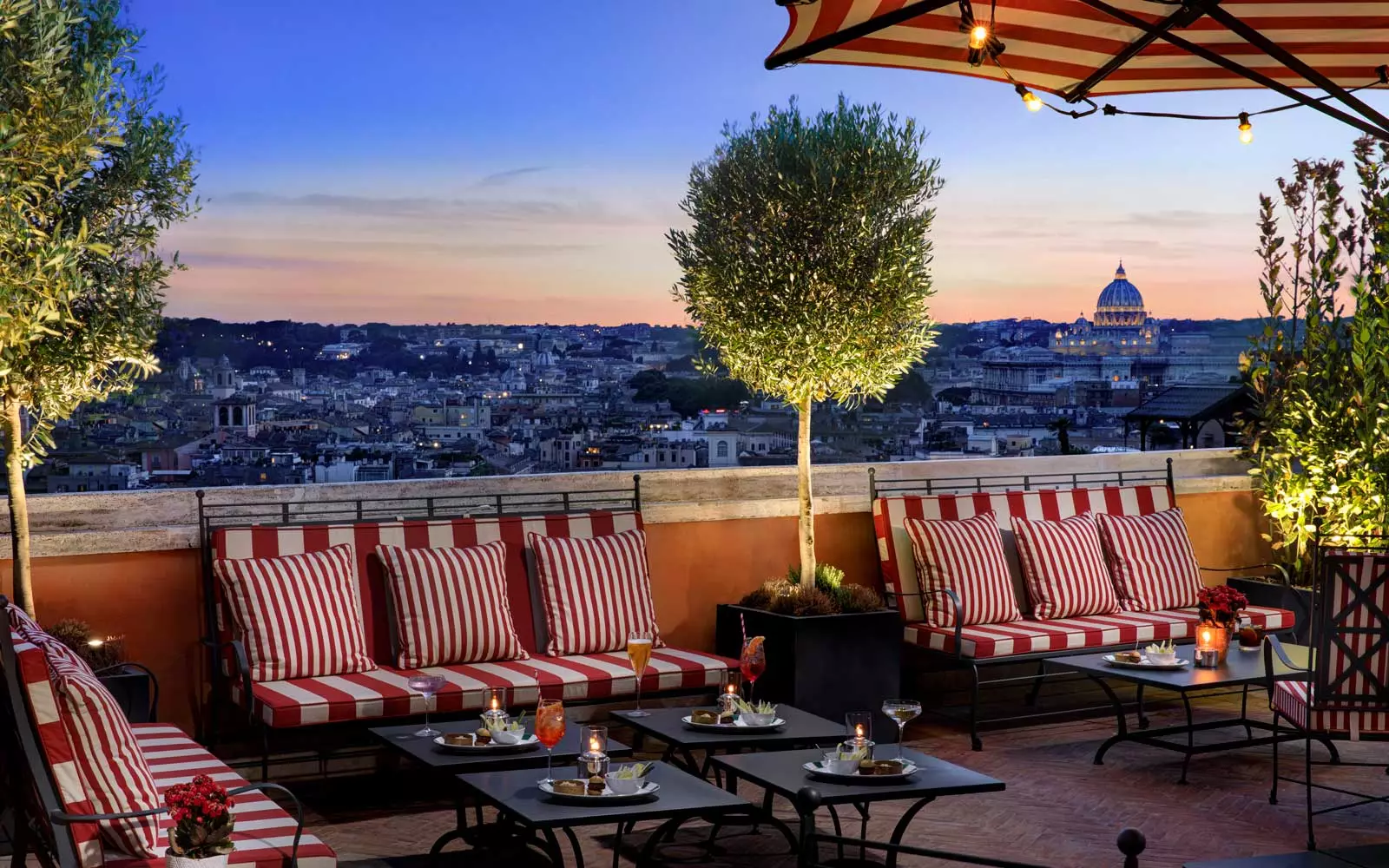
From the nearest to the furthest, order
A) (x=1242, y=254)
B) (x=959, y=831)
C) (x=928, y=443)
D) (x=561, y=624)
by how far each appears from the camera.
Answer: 1. (x=959, y=831)
2. (x=561, y=624)
3. (x=928, y=443)
4. (x=1242, y=254)

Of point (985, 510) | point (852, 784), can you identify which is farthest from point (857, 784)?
point (985, 510)

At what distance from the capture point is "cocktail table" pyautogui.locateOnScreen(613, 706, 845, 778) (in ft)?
17.3

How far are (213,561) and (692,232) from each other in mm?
2899

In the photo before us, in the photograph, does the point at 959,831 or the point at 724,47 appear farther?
the point at 724,47

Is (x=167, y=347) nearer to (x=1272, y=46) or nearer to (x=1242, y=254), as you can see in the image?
(x=1272, y=46)

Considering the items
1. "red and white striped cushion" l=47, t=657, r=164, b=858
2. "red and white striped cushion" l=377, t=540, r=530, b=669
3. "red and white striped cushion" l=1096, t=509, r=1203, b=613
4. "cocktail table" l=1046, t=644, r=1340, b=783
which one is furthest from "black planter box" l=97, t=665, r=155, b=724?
"red and white striped cushion" l=1096, t=509, r=1203, b=613

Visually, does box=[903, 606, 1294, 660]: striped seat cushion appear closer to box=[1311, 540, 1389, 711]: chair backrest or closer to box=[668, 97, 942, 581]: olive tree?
Answer: box=[668, 97, 942, 581]: olive tree

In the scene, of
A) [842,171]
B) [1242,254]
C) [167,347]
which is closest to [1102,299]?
[1242,254]

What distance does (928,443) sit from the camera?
10352 millimetres

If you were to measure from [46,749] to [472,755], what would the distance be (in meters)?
1.66

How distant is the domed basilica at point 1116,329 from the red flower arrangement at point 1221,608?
474cm

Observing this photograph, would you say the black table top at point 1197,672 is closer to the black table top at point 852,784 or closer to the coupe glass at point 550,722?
the black table top at point 852,784

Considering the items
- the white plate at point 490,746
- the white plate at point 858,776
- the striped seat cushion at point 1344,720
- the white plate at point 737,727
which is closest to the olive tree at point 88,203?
the white plate at point 490,746

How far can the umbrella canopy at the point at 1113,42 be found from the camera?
4.23 meters
